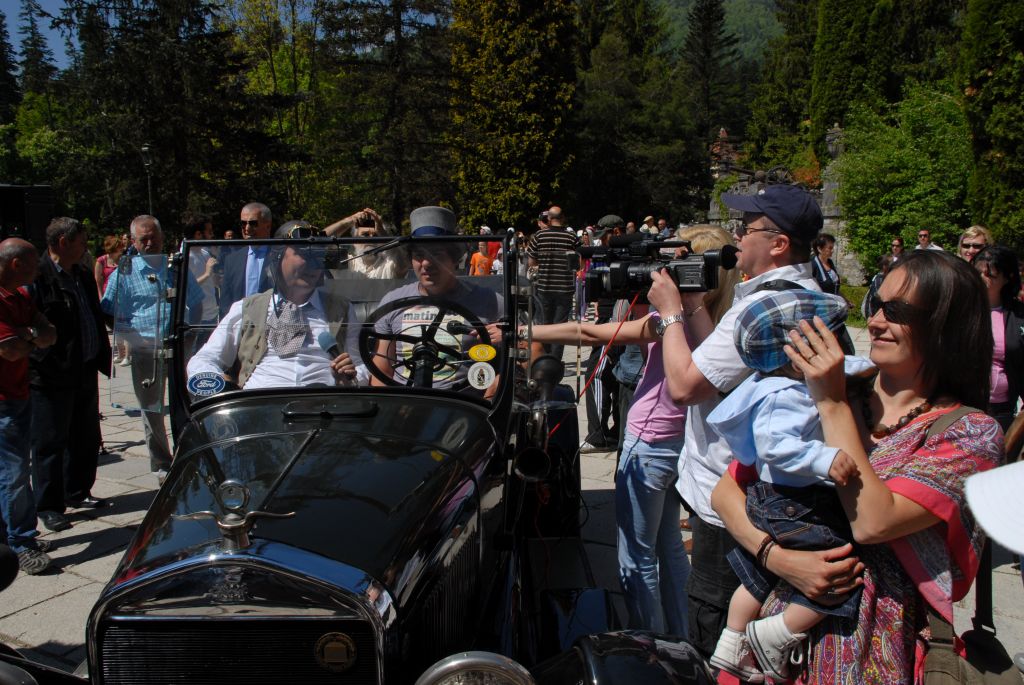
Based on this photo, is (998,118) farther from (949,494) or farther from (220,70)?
(220,70)

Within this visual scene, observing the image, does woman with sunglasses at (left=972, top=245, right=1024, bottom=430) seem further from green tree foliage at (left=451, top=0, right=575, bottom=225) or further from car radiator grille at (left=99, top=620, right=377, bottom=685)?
green tree foliage at (left=451, top=0, right=575, bottom=225)

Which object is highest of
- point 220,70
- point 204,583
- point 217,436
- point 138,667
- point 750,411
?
point 220,70

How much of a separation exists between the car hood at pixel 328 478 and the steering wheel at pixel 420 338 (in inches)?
7.5

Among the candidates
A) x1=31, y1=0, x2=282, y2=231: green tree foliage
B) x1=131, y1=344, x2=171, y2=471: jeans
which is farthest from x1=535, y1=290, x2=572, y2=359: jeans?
x1=31, y1=0, x2=282, y2=231: green tree foliage

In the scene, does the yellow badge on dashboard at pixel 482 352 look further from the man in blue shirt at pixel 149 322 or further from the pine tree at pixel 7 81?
the pine tree at pixel 7 81

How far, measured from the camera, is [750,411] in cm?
196

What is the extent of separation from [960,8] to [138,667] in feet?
118

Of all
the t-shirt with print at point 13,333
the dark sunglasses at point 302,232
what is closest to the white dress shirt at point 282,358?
the dark sunglasses at point 302,232

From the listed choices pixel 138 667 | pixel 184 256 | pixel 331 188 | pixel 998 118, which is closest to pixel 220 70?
pixel 331 188

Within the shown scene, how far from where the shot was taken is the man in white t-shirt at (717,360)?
241 centimetres

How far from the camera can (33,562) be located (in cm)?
445

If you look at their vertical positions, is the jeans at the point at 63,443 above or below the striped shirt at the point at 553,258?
below

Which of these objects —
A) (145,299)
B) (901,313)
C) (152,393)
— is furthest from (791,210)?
(145,299)

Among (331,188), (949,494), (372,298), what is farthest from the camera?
(331,188)
